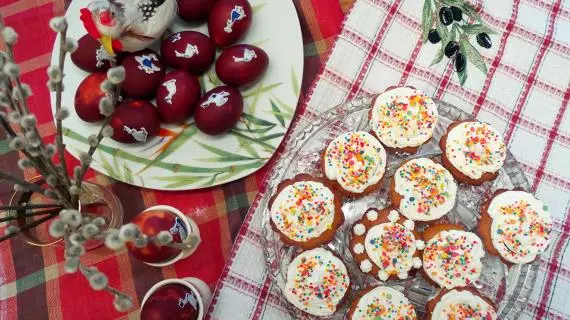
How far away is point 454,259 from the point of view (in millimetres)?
915

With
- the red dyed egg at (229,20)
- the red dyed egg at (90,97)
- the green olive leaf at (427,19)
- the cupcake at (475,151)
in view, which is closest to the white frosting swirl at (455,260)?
the cupcake at (475,151)

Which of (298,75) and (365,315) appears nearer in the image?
(365,315)

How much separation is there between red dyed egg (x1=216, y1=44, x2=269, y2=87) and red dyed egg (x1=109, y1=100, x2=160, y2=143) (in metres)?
0.16

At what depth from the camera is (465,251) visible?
3.01ft

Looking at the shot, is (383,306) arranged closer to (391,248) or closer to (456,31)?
(391,248)

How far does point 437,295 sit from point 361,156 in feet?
0.92

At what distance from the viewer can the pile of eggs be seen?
0.96 meters

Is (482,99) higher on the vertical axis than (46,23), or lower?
higher

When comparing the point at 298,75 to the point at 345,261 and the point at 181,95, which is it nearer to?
the point at 181,95

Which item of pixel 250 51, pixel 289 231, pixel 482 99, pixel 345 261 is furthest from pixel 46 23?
pixel 482 99

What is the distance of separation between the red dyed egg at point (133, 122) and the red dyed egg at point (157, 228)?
157 millimetres

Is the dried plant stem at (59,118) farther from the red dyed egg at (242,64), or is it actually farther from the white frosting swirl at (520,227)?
the white frosting swirl at (520,227)

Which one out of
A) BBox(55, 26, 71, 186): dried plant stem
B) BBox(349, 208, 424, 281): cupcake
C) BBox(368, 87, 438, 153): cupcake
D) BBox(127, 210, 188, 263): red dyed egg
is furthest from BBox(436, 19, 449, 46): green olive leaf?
BBox(55, 26, 71, 186): dried plant stem

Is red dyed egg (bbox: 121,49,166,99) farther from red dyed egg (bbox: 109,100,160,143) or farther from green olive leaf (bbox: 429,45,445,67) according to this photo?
Result: green olive leaf (bbox: 429,45,445,67)
